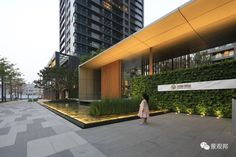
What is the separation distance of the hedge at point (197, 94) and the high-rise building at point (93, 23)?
110 ft

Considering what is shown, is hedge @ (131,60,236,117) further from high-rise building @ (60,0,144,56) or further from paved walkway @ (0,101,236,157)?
high-rise building @ (60,0,144,56)

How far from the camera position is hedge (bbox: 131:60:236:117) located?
326 inches

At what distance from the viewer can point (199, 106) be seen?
9445 mm

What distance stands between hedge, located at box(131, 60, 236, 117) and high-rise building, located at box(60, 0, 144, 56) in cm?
3366

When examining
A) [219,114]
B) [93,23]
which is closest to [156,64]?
[219,114]

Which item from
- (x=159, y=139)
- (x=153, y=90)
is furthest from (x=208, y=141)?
(x=153, y=90)

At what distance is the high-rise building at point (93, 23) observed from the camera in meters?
43.7

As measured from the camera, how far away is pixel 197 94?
9531mm

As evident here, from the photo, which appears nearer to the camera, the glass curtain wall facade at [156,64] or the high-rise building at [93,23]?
the glass curtain wall facade at [156,64]

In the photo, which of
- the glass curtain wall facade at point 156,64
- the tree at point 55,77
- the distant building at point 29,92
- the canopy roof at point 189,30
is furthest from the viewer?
the distant building at point 29,92
